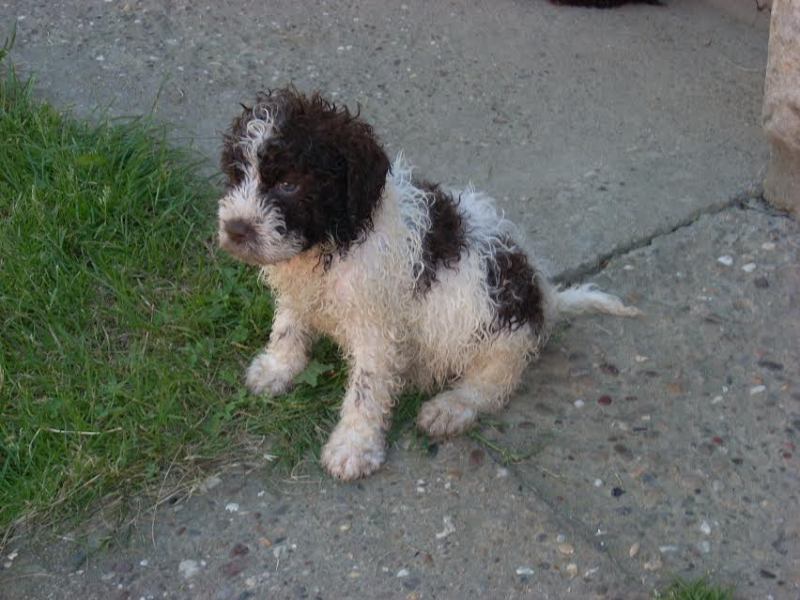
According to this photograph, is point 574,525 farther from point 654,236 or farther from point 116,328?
point 116,328

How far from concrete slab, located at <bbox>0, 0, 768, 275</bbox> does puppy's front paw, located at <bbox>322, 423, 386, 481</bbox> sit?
1396 millimetres

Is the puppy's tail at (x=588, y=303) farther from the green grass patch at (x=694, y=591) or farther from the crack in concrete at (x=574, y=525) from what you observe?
the green grass patch at (x=694, y=591)

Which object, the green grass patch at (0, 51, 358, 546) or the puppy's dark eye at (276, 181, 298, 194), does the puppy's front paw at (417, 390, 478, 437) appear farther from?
the puppy's dark eye at (276, 181, 298, 194)

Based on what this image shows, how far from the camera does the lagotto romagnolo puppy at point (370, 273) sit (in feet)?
10.6

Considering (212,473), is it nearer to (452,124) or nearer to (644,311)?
(644,311)

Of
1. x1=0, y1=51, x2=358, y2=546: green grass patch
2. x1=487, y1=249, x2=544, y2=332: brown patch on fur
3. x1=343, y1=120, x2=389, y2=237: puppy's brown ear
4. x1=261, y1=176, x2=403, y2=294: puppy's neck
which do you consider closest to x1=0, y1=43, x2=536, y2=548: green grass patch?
x1=0, y1=51, x2=358, y2=546: green grass patch

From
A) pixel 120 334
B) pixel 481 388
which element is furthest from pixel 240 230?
pixel 120 334

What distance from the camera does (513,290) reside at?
3.86 m

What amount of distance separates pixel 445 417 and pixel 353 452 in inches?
14.6

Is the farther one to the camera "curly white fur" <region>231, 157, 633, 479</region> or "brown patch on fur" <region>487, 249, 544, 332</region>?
"brown patch on fur" <region>487, 249, 544, 332</region>

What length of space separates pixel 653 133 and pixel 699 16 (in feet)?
5.46

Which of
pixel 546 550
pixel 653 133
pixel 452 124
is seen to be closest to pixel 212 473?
pixel 546 550

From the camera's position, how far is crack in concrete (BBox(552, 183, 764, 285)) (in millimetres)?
4711

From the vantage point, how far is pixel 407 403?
4.04m
